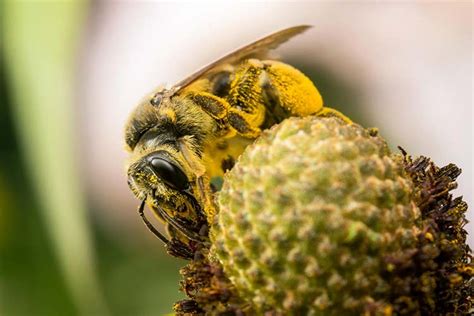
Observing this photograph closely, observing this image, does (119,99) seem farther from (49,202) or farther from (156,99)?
(156,99)

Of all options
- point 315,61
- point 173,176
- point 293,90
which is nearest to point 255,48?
point 293,90

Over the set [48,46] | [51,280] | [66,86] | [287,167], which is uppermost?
[48,46]

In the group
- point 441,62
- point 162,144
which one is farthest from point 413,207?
point 441,62

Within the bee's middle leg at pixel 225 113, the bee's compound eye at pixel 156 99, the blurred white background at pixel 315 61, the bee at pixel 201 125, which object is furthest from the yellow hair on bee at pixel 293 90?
the blurred white background at pixel 315 61

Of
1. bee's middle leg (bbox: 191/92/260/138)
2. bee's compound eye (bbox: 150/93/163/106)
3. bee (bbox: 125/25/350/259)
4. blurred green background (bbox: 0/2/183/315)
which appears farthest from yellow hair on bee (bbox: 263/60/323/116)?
blurred green background (bbox: 0/2/183/315)

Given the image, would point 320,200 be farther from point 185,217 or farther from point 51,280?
point 51,280

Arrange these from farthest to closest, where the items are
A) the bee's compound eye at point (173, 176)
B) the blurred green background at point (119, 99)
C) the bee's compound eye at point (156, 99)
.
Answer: the blurred green background at point (119, 99)
the bee's compound eye at point (156, 99)
the bee's compound eye at point (173, 176)

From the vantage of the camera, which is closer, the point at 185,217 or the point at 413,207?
the point at 413,207

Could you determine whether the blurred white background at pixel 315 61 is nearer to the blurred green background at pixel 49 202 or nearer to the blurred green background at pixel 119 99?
the blurred green background at pixel 119 99
